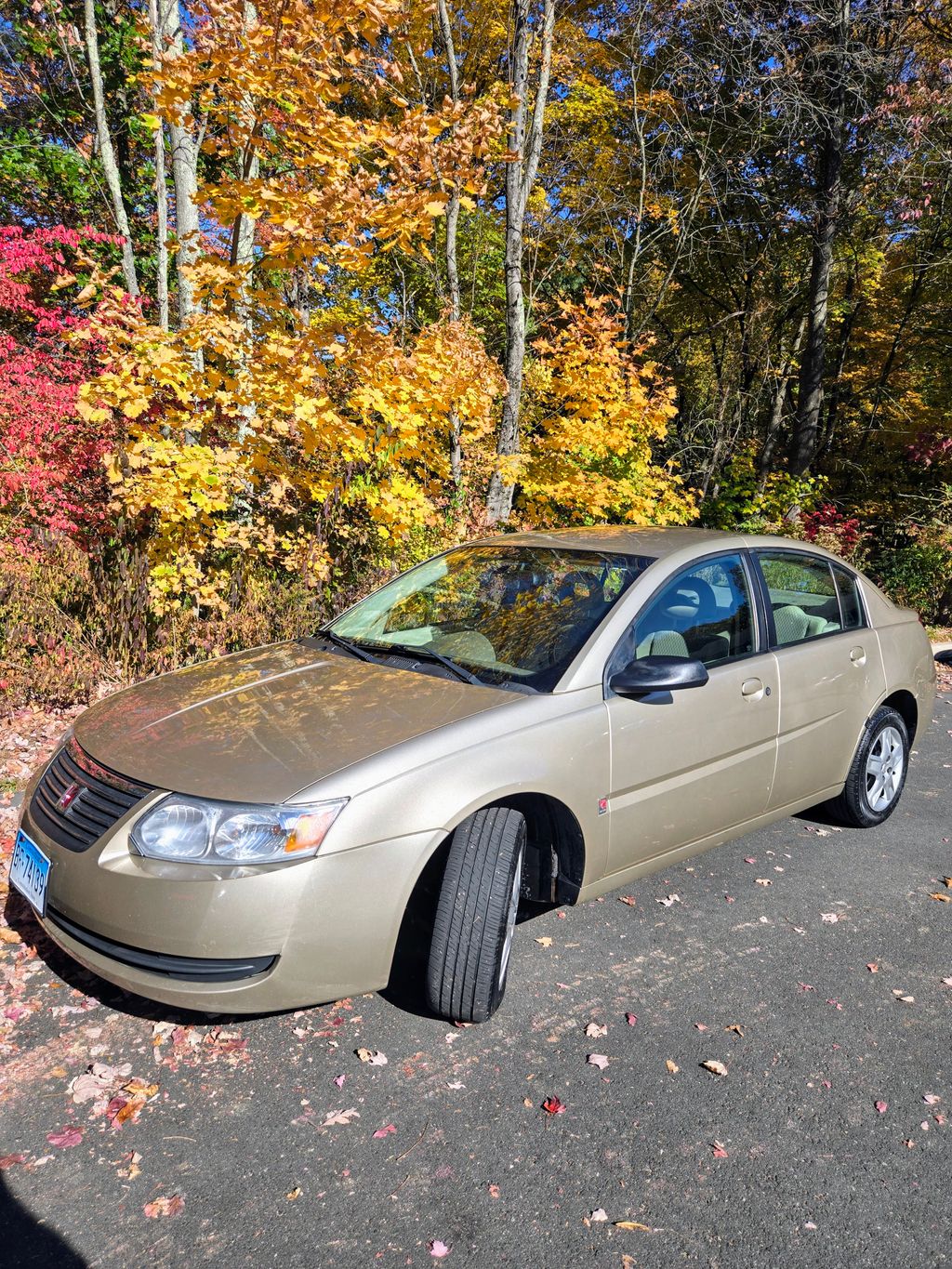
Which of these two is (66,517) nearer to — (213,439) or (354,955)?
(213,439)

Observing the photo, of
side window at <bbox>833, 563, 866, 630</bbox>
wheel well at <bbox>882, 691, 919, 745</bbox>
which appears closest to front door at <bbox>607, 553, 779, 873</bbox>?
side window at <bbox>833, 563, 866, 630</bbox>

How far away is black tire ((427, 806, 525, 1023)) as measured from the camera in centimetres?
258

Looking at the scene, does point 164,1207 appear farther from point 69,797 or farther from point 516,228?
point 516,228

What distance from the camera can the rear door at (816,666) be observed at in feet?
12.2

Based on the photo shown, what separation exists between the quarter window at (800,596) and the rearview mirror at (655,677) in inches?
36.5

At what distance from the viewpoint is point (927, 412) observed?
18.6m

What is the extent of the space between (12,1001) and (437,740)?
162cm

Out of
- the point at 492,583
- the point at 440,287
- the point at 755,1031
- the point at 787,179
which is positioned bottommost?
the point at 755,1031

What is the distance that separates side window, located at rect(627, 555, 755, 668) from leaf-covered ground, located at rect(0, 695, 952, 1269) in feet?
3.65

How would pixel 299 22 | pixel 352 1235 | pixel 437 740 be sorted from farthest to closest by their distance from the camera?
pixel 299 22
pixel 437 740
pixel 352 1235

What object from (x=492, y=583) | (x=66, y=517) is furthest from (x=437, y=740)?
(x=66, y=517)

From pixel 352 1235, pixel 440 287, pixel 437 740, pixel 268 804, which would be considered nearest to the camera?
pixel 352 1235

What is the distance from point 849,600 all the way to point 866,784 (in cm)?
93

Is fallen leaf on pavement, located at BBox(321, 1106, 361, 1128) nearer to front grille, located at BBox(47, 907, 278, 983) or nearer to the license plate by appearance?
front grille, located at BBox(47, 907, 278, 983)
